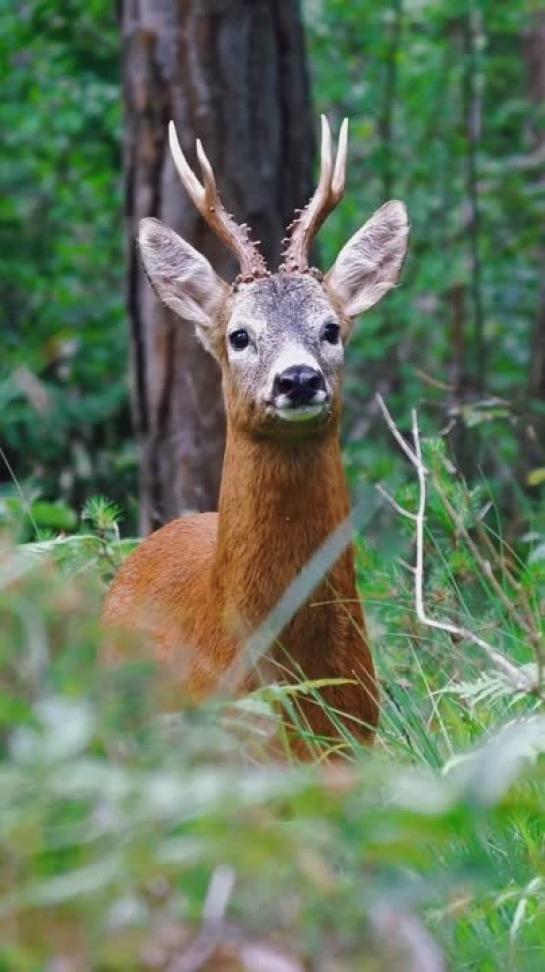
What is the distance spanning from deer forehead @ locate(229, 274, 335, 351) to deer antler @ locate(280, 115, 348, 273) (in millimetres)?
59

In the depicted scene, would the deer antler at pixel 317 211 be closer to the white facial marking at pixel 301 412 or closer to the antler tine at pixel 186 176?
the antler tine at pixel 186 176

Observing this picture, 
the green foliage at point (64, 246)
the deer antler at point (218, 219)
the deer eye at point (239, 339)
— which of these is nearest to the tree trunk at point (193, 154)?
the green foliage at point (64, 246)

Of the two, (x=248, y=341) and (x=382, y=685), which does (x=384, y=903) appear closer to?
(x=382, y=685)

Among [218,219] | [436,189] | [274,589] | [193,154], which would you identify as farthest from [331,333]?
[436,189]

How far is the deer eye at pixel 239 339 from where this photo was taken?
5.62 metres

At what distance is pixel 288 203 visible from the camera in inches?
312

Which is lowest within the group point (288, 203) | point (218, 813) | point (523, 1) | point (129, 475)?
point (129, 475)

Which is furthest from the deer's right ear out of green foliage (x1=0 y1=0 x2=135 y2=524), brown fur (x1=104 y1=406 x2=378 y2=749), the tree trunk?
green foliage (x1=0 y1=0 x2=135 y2=524)

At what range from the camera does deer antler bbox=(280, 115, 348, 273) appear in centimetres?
566

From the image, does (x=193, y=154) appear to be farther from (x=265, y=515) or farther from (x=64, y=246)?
(x=64, y=246)

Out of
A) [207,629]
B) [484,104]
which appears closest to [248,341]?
[207,629]

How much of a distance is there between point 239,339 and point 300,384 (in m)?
0.58

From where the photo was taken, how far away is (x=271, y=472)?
5301 mm

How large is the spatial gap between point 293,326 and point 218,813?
3.60 m
